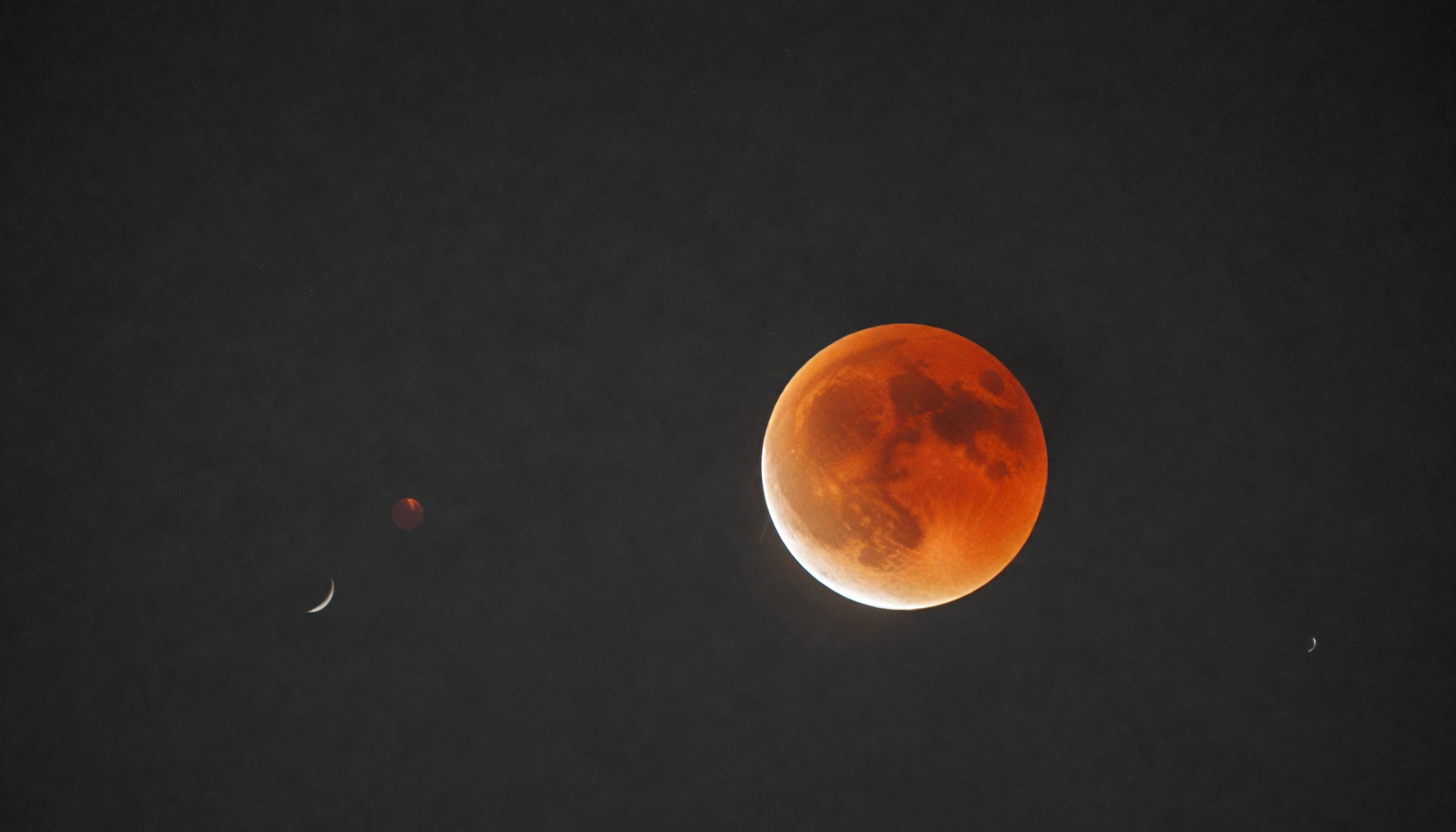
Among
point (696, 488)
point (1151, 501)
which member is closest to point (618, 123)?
point (696, 488)

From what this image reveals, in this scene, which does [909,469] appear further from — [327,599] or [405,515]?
[327,599]

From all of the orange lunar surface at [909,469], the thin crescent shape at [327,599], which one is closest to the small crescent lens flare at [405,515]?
the thin crescent shape at [327,599]

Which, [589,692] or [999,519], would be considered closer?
[999,519]

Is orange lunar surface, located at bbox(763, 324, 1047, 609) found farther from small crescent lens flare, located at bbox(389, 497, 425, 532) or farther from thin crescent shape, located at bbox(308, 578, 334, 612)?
thin crescent shape, located at bbox(308, 578, 334, 612)

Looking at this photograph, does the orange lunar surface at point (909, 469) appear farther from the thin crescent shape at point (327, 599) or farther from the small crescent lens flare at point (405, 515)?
the thin crescent shape at point (327, 599)

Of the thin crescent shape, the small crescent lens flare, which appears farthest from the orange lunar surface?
the thin crescent shape

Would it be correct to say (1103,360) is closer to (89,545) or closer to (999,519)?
(999,519)
